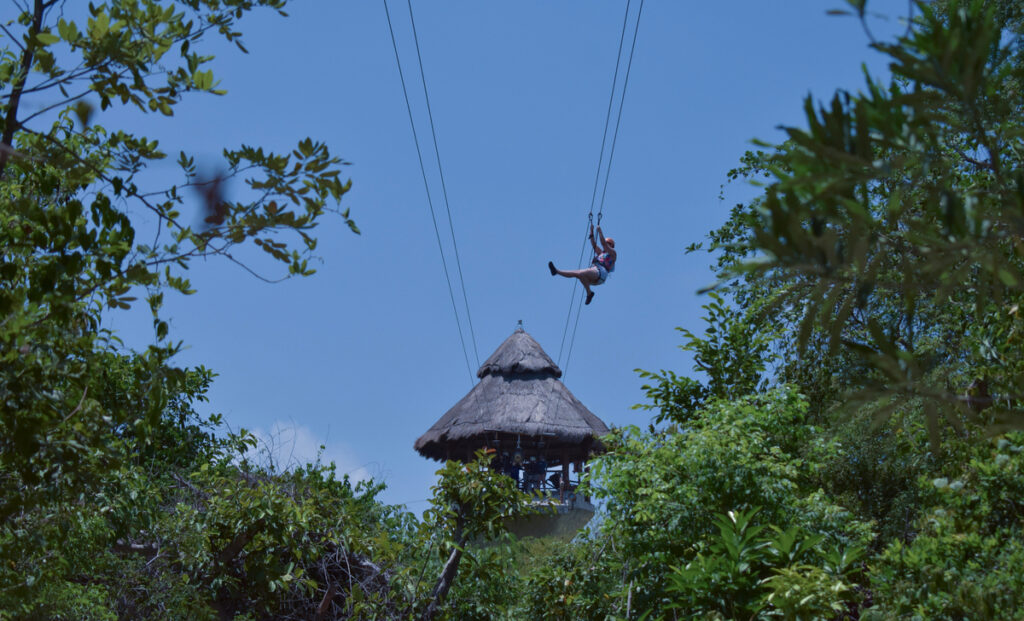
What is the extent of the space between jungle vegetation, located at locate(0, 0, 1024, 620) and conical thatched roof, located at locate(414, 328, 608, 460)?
829 centimetres

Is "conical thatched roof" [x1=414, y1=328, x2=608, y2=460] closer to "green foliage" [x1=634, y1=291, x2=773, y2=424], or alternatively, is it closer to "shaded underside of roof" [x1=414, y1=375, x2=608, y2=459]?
Answer: "shaded underside of roof" [x1=414, y1=375, x2=608, y2=459]

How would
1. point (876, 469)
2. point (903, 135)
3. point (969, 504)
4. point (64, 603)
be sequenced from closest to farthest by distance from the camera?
point (903, 135)
point (969, 504)
point (64, 603)
point (876, 469)

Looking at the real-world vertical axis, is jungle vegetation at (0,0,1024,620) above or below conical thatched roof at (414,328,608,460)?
below

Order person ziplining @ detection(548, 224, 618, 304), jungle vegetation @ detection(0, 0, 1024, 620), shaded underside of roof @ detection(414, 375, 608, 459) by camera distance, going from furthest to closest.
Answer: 1. shaded underside of roof @ detection(414, 375, 608, 459)
2. person ziplining @ detection(548, 224, 618, 304)
3. jungle vegetation @ detection(0, 0, 1024, 620)

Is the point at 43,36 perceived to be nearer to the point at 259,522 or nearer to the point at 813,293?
the point at 813,293

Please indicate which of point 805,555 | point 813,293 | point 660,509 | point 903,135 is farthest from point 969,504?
point 903,135

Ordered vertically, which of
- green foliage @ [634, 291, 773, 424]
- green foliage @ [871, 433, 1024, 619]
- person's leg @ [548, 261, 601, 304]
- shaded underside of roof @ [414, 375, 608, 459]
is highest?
shaded underside of roof @ [414, 375, 608, 459]

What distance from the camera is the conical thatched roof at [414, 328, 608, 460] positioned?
60.2 feet

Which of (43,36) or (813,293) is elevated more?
(43,36)

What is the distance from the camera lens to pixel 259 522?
6.27m

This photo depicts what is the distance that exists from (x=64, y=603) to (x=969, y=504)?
15.7 feet

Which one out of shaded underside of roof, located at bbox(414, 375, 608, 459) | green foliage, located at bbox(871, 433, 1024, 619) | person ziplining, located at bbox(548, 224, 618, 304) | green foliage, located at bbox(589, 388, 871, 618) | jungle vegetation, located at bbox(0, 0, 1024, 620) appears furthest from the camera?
shaded underside of roof, located at bbox(414, 375, 608, 459)

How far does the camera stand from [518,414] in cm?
1848

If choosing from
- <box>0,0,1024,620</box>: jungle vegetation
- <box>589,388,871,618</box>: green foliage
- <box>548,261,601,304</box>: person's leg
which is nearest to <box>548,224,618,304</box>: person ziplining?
<box>548,261,601,304</box>: person's leg
